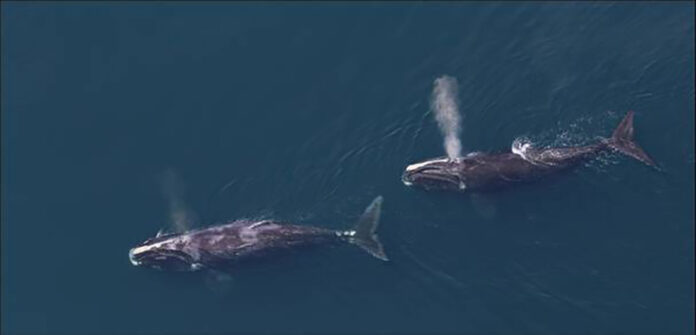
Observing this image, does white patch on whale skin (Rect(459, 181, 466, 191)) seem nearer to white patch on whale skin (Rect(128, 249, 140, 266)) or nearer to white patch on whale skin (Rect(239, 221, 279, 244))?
white patch on whale skin (Rect(239, 221, 279, 244))

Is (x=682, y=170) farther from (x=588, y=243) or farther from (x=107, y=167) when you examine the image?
(x=107, y=167)

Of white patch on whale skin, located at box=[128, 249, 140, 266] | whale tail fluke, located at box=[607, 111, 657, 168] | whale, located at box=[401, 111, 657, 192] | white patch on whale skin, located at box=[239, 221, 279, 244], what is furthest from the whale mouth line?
white patch on whale skin, located at box=[128, 249, 140, 266]

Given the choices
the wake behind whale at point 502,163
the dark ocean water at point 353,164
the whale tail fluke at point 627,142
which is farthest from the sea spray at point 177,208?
the whale tail fluke at point 627,142

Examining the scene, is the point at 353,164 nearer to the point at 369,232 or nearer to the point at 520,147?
the point at 369,232

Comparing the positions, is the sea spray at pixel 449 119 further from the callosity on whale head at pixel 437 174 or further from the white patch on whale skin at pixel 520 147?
the white patch on whale skin at pixel 520 147

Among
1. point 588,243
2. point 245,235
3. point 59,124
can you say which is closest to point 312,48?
point 245,235
